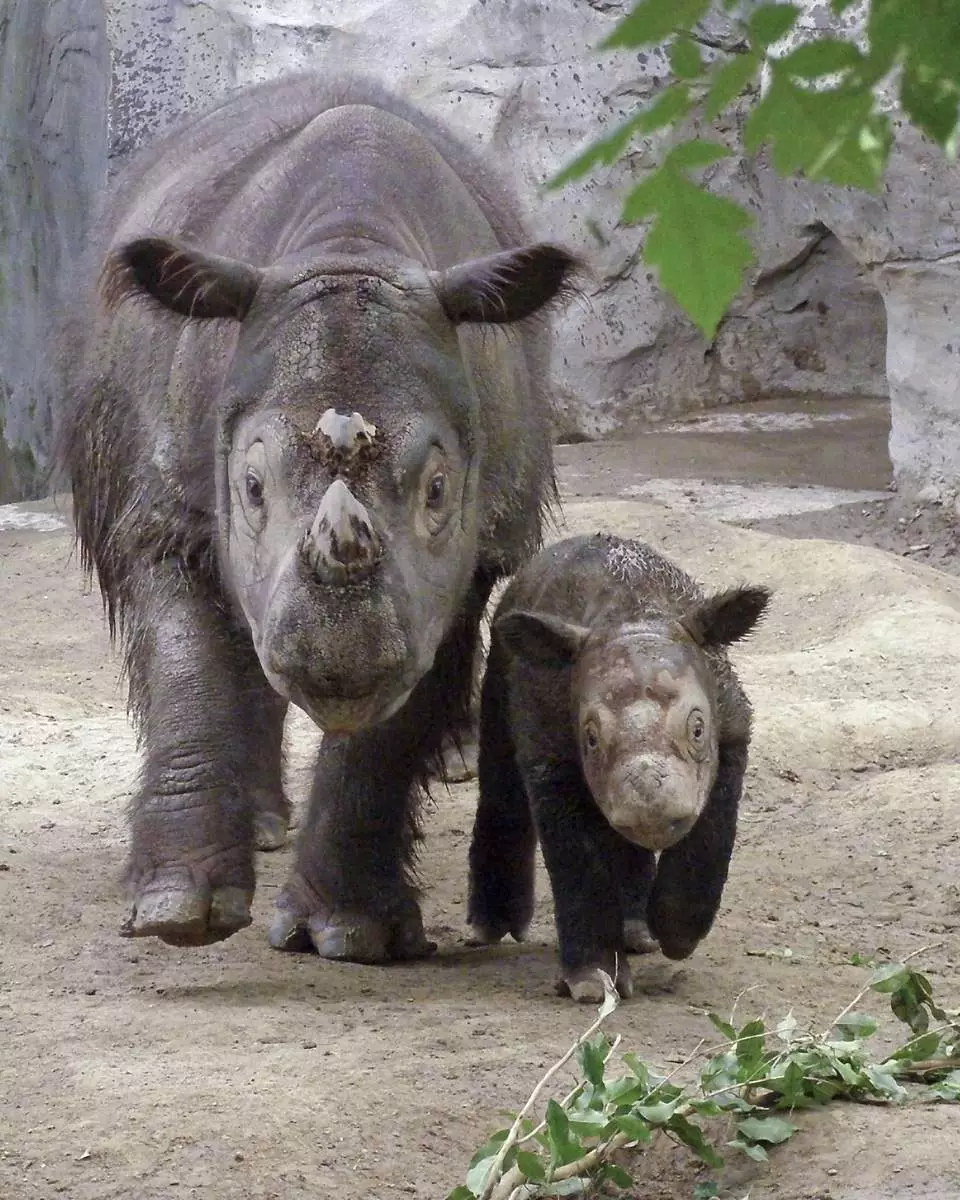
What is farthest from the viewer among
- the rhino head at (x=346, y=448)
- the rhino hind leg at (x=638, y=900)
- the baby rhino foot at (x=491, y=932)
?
the baby rhino foot at (x=491, y=932)

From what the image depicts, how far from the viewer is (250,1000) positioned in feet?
14.1

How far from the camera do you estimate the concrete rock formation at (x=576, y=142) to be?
11.4 meters

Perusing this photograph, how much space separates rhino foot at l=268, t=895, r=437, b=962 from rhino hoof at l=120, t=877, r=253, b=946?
42 centimetres

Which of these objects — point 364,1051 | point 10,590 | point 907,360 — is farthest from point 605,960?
point 907,360

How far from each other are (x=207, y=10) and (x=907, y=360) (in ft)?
15.4

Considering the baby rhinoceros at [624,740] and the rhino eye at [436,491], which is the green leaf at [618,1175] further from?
the rhino eye at [436,491]

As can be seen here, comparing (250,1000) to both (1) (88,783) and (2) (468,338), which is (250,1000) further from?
(1) (88,783)

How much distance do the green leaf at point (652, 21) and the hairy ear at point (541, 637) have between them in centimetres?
267

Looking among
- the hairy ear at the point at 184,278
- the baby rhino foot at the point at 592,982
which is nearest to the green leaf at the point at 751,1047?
the baby rhino foot at the point at 592,982

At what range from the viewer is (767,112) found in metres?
1.55

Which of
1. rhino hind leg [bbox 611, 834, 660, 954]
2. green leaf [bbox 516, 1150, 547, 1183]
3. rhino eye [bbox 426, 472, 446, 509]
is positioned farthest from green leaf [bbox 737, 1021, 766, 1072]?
rhino eye [bbox 426, 472, 446, 509]

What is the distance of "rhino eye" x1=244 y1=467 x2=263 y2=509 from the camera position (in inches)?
157

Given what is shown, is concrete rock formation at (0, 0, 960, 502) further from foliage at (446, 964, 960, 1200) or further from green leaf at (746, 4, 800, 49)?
green leaf at (746, 4, 800, 49)

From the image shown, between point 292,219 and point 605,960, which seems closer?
point 605,960
